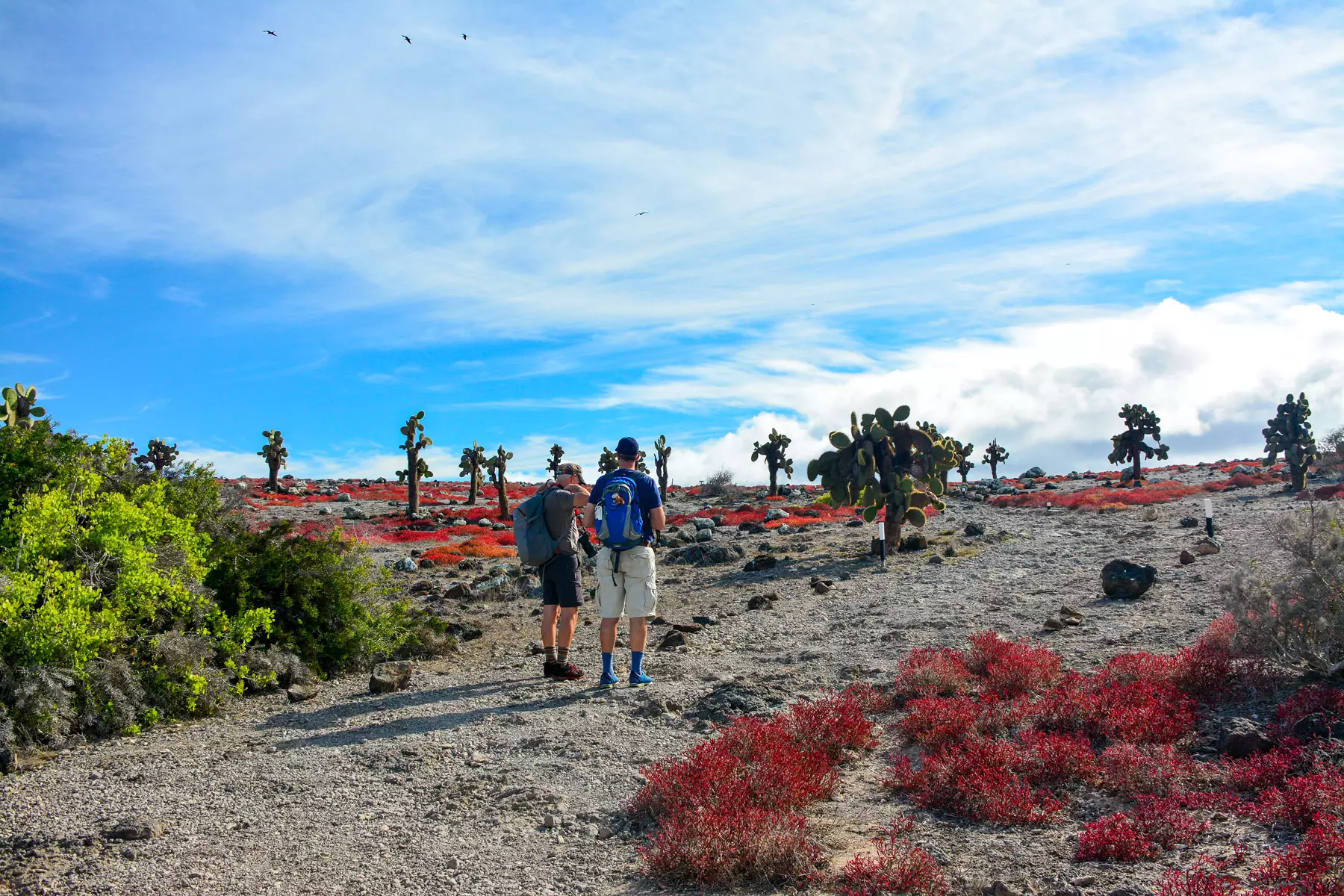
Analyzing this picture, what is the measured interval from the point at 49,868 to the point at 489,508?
45.9 metres

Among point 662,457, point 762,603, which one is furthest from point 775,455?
point 762,603

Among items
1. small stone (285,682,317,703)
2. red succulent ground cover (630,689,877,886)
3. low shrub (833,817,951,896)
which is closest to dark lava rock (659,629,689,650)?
red succulent ground cover (630,689,877,886)

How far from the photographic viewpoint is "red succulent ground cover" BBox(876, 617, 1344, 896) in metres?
4.68

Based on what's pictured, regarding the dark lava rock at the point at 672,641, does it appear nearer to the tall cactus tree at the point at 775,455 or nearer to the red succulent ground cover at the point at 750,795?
the red succulent ground cover at the point at 750,795

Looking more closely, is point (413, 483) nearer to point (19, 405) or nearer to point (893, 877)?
point (19, 405)

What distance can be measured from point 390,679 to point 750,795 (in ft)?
16.5

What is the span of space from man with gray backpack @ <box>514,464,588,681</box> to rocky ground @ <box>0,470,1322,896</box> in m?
0.48

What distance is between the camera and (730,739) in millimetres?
6266

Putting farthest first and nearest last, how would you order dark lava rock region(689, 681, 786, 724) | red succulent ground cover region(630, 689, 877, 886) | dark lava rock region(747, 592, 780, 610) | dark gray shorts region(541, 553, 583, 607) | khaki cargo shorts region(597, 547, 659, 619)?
dark lava rock region(747, 592, 780, 610)
dark gray shorts region(541, 553, 583, 607)
khaki cargo shorts region(597, 547, 659, 619)
dark lava rock region(689, 681, 786, 724)
red succulent ground cover region(630, 689, 877, 886)

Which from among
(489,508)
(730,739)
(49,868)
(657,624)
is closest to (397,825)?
(49,868)

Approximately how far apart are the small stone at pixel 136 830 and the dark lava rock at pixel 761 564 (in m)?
14.9

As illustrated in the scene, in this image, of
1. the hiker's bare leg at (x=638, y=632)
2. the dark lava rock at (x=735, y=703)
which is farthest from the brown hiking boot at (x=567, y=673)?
the dark lava rock at (x=735, y=703)

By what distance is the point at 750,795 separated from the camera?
17.6ft

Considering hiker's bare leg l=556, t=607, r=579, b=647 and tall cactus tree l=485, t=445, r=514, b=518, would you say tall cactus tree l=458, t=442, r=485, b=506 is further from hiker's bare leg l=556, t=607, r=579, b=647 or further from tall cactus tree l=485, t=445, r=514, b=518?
hiker's bare leg l=556, t=607, r=579, b=647
